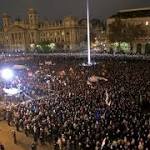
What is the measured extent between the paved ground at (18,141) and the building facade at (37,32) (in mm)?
93963

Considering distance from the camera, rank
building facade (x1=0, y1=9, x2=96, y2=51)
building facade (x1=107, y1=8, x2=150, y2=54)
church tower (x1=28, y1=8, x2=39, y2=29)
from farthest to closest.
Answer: church tower (x1=28, y1=8, x2=39, y2=29) < building facade (x1=0, y1=9, x2=96, y2=51) < building facade (x1=107, y1=8, x2=150, y2=54)

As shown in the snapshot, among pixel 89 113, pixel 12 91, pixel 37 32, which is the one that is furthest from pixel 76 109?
pixel 37 32

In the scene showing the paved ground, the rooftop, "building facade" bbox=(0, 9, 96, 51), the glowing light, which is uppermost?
the rooftop

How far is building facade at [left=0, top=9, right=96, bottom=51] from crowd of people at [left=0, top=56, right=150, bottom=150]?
3238 inches

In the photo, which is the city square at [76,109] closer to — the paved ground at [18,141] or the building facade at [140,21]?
the paved ground at [18,141]

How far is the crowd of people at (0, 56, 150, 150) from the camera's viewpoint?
19.4 meters

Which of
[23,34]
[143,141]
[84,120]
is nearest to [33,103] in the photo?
[84,120]

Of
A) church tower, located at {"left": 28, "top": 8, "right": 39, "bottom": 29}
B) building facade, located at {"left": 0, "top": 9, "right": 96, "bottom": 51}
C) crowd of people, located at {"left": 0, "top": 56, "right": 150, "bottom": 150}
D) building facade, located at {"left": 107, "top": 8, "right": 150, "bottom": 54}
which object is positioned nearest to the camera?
crowd of people, located at {"left": 0, "top": 56, "right": 150, "bottom": 150}

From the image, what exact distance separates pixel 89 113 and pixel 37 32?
10961 centimetres

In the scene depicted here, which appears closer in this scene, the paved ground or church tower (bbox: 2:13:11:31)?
the paved ground

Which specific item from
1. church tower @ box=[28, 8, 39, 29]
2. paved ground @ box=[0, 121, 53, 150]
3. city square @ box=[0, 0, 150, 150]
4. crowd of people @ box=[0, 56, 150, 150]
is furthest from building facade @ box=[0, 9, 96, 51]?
paved ground @ box=[0, 121, 53, 150]

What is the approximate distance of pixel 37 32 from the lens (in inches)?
5128

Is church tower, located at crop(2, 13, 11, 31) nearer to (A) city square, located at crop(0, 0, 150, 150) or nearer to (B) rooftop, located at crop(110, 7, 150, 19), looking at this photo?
(B) rooftop, located at crop(110, 7, 150, 19)

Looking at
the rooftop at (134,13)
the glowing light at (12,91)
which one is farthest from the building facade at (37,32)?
the glowing light at (12,91)
